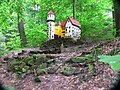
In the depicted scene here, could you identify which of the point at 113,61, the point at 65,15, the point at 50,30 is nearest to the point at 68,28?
the point at 50,30

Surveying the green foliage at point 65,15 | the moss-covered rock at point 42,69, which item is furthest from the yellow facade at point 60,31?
the moss-covered rock at point 42,69

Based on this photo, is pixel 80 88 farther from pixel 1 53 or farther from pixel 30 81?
pixel 1 53

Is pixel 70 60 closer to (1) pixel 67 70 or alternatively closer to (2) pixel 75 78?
(1) pixel 67 70

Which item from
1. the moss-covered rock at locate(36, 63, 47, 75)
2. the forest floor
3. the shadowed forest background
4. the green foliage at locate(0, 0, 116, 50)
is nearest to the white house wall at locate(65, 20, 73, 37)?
the shadowed forest background

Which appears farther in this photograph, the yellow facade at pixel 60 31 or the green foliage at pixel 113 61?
the yellow facade at pixel 60 31

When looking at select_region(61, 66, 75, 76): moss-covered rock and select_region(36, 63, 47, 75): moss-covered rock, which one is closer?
select_region(61, 66, 75, 76): moss-covered rock

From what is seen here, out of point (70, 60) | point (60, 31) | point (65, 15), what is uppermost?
point (65, 15)

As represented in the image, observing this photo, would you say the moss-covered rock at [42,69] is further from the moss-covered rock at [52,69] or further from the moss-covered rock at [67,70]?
the moss-covered rock at [67,70]

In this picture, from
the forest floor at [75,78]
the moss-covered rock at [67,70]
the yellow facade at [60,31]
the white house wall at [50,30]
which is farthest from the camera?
the white house wall at [50,30]

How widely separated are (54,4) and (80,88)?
534 centimetres

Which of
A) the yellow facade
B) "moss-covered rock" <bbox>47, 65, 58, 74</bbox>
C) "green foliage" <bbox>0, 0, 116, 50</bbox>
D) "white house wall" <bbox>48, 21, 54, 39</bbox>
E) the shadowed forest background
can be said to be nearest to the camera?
the shadowed forest background

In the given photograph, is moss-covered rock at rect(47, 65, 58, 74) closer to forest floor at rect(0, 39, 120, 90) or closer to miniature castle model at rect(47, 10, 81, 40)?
forest floor at rect(0, 39, 120, 90)

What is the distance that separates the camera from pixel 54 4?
8.41m

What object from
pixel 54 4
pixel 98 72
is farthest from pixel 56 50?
pixel 54 4
